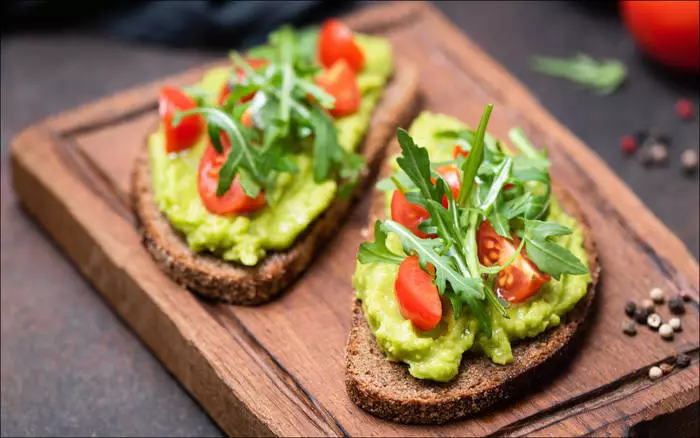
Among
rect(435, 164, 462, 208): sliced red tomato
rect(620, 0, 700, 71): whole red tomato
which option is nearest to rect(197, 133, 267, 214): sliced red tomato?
rect(435, 164, 462, 208): sliced red tomato

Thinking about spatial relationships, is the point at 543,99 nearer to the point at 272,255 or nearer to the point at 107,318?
the point at 272,255

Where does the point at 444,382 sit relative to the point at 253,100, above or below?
below

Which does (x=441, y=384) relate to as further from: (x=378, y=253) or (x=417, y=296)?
(x=378, y=253)

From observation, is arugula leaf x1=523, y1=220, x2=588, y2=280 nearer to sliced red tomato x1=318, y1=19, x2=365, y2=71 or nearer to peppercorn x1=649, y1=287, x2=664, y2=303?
peppercorn x1=649, y1=287, x2=664, y2=303

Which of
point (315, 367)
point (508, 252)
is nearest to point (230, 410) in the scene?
point (315, 367)

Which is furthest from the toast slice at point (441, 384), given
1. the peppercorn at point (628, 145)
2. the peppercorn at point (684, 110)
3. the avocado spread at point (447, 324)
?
the peppercorn at point (684, 110)

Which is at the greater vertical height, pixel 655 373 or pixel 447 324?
pixel 447 324

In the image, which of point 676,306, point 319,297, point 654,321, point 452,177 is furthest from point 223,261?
point 676,306
